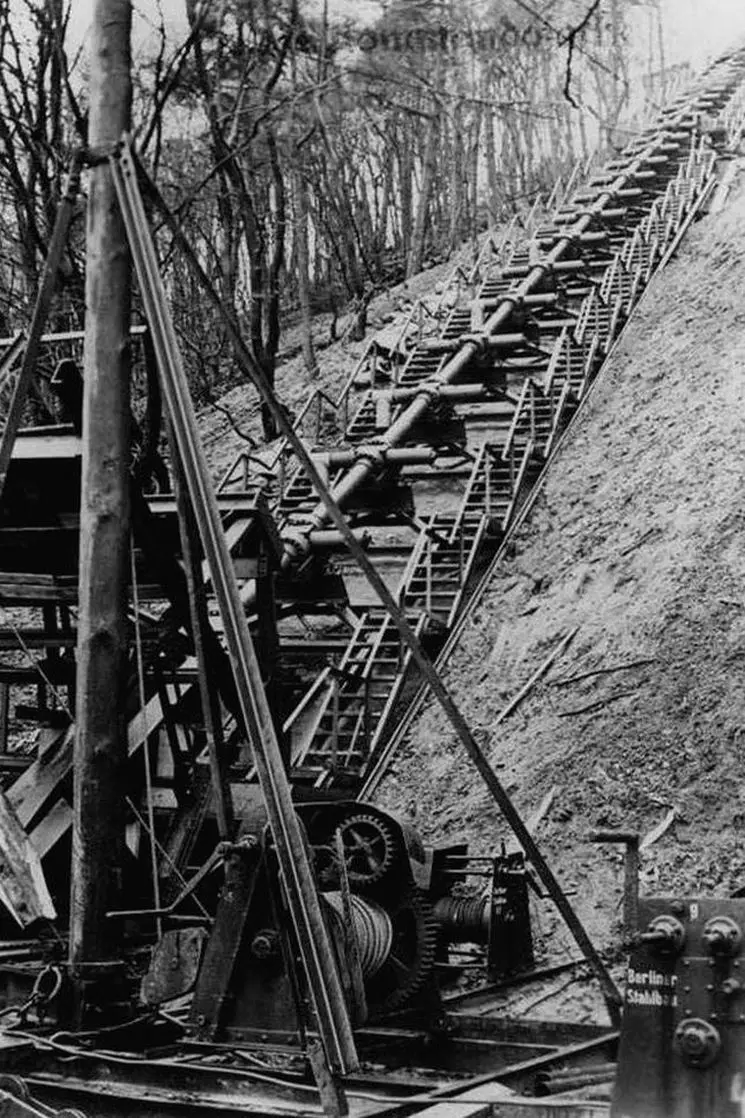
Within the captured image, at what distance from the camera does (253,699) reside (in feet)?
21.7

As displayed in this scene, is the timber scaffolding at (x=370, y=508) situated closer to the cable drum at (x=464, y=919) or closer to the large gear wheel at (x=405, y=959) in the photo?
the large gear wheel at (x=405, y=959)

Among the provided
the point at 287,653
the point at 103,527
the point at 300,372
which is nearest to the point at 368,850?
the point at 103,527

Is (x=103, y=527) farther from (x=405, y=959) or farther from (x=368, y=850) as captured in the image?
(x=405, y=959)

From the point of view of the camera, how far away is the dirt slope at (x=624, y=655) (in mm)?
12336

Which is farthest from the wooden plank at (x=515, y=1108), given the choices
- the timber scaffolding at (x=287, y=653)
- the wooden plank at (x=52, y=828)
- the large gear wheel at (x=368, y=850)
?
the wooden plank at (x=52, y=828)

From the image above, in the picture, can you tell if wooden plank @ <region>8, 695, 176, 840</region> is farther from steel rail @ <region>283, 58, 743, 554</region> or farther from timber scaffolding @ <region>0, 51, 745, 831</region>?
steel rail @ <region>283, 58, 743, 554</region>

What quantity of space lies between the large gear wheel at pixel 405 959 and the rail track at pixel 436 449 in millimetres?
4508

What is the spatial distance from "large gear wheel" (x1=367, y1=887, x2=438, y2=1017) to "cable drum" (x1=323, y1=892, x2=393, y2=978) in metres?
0.09

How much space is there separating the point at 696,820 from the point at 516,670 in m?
4.66

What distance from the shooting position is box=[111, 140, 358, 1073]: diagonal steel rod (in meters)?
6.17

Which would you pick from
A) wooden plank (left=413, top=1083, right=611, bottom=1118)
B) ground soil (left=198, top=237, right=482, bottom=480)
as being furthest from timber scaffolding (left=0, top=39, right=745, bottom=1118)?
ground soil (left=198, top=237, right=482, bottom=480)

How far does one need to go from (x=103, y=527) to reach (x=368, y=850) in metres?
2.75

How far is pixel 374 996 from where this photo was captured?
9.33 m

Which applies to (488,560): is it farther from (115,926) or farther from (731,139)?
(731,139)
